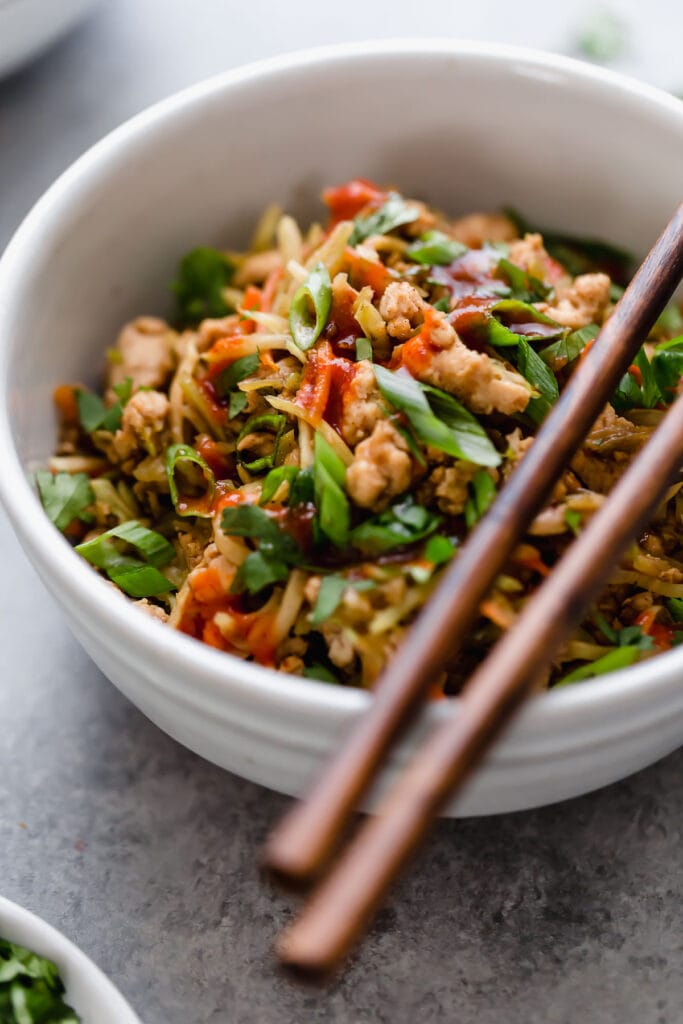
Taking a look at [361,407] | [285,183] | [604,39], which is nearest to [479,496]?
[361,407]

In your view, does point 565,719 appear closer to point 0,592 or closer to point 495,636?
point 495,636

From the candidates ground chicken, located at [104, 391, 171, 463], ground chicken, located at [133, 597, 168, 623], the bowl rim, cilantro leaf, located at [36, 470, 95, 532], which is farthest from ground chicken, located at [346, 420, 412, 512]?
cilantro leaf, located at [36, 470, 95, 532]

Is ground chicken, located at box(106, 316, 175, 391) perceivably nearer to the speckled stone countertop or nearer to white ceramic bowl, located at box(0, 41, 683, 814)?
white ceramic bowl, located at box(0, 41, 683, 814)

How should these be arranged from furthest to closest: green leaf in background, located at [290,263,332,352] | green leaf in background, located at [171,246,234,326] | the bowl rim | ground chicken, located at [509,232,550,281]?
green leaf in background, located at [171,246,234,326] → ground chicken, located at [509,232,550,281] → green leaf in background, located at [290,263,332,352] → the bowl rim

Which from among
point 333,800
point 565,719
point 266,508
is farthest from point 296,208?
point 333,800

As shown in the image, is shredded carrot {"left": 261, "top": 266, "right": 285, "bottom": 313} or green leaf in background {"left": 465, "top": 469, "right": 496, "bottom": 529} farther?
shredded carrot {"left": 261, "top": 266, "right": 285, "bottom": 313}

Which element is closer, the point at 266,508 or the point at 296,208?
the point at 266,508

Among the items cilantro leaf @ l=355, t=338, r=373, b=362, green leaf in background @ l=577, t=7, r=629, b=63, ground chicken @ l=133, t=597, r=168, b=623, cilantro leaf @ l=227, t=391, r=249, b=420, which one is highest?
green leaf in background @ l=577, t=7, r=629, b=63

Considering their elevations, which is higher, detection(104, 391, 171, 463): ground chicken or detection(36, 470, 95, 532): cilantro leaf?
detection(104, 391, 171, 463): ground chicken
